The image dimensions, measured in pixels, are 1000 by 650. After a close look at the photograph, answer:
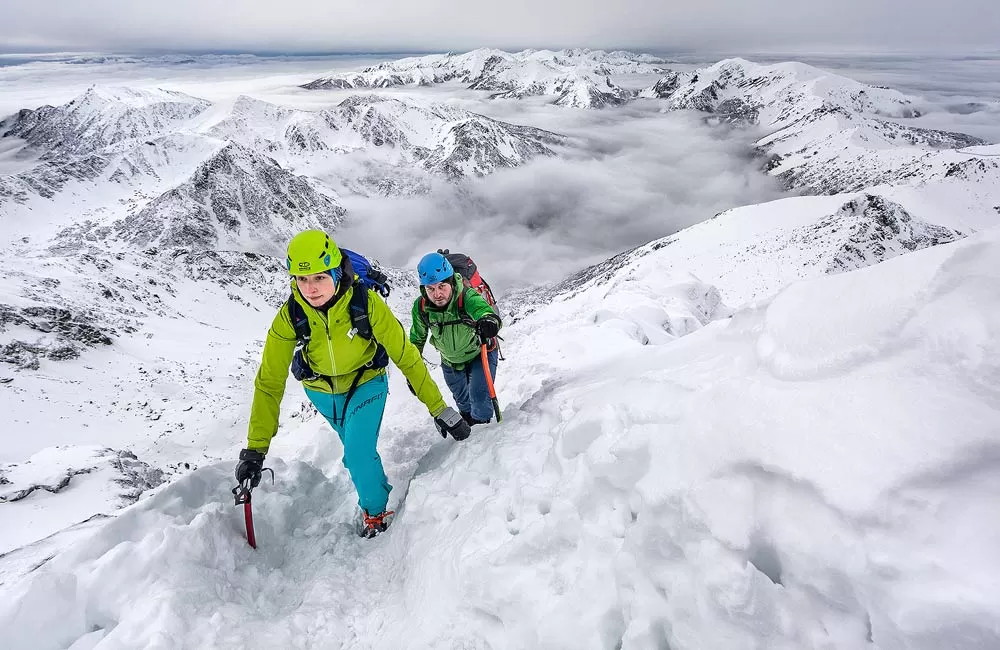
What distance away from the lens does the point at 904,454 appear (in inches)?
96.9

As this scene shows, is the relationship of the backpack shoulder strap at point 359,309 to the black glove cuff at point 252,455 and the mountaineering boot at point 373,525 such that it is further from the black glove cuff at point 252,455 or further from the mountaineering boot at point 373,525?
the mountaineering boot at point 373,525

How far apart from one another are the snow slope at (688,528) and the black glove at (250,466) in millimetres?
496

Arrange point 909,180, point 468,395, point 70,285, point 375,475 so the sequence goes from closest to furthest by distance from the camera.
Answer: point 375,475 < point 468,395 < point 70,285 < point 909,180

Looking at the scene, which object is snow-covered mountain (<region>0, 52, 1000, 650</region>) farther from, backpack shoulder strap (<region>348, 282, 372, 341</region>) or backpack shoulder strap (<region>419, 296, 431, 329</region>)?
backpack shoulder strap (<region>348, 282, 372, 341</region>)

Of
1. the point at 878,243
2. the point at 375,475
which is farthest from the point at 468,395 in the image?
the point at 878,243

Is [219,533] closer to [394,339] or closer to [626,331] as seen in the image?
[394,339]

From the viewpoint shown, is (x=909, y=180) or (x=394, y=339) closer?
(x=394, y=339)

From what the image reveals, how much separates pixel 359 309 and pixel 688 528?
367cm

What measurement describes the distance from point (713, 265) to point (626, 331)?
266 ft

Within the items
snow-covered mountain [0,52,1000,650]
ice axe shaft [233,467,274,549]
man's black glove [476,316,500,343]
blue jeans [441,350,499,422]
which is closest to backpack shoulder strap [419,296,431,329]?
man's black glove [476,316,500,343]

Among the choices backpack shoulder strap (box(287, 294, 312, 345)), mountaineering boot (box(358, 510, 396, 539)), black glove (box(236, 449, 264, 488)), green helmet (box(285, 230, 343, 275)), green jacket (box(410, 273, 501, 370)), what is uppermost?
green helmet (box(285, 230, 343, 275))

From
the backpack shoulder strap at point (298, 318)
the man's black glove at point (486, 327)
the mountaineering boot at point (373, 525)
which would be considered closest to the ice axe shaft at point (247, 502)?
the mountaineering boot at point (373, 525)

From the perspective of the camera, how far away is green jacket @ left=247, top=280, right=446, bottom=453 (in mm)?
4914

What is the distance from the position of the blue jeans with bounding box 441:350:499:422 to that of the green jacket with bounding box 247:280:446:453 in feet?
5.61
